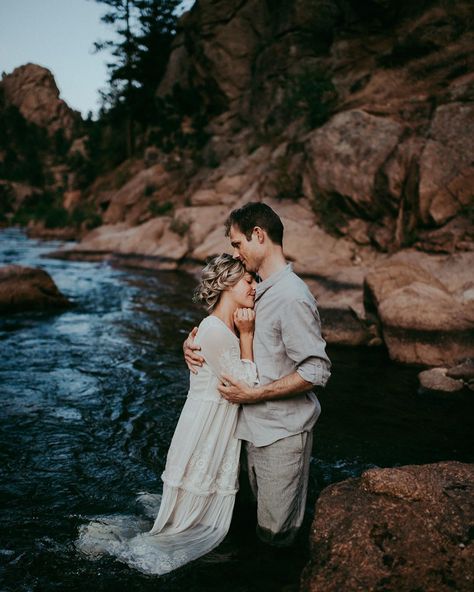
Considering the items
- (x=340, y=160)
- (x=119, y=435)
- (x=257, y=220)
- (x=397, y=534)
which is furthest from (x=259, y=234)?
(x=340, y=160)

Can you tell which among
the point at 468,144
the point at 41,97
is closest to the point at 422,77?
the point at 468,144

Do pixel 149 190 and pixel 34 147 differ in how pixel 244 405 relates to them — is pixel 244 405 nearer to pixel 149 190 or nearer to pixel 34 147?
pixel 149 190

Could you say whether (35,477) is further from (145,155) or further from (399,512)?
(145,155)

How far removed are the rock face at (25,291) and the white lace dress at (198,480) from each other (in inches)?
370

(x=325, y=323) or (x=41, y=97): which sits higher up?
(x=41, y=97)

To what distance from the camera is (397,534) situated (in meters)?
2.35

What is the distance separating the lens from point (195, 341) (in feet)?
9.80

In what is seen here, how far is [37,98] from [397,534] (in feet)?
327

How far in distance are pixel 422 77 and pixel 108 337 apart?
41.7 feet

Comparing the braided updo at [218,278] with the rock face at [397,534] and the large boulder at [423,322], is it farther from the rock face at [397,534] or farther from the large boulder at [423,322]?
the large boulder at [423,322]

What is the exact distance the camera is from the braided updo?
3000 millimetres

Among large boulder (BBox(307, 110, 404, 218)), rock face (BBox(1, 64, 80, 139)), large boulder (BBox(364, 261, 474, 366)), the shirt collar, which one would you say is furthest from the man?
rock face (BBox(1, 64, 80, 139))

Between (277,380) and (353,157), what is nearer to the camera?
(277,380)

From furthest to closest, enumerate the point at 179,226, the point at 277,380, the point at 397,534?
the point at 179,226 → the point at 277,380 → the point at 397,534
